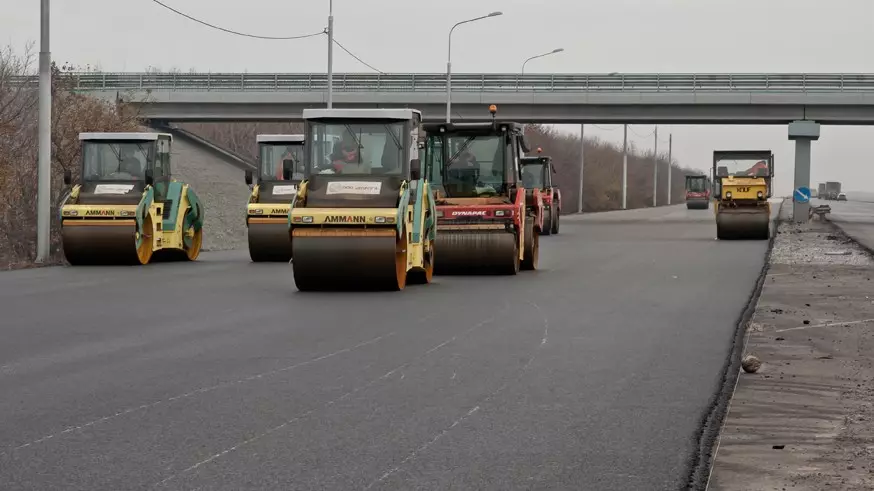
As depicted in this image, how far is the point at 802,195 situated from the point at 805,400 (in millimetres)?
39349

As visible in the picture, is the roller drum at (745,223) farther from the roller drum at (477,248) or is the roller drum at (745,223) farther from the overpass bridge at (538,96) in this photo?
the overpass bridge at (538,96)

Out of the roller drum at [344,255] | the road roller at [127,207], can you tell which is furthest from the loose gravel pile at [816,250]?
the road roller at [127,207]

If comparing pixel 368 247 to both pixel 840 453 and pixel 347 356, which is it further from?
pixel 840 453

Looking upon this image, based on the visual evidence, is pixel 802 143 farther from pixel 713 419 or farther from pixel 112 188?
pixel 713 419

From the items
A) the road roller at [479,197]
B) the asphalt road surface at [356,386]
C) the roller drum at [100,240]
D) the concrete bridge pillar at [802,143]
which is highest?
→ the concrete bridge pillar at [802,143]

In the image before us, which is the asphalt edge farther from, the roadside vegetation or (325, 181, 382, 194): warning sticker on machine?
the roadside vegetation

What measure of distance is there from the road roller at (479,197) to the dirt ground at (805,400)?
460cm

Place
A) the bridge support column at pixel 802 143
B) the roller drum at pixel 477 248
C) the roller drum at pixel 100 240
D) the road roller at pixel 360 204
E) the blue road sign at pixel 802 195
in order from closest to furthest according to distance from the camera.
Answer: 1. the road roller at pixel 360 204
2. the roller drum at pixel 477 248
3. the roller drum at pixel 100 240
4. the blue road sign at pixel 802 195
5. the bridge support column at pixel 802 143

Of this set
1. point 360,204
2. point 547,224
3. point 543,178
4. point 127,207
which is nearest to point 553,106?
point 543,178

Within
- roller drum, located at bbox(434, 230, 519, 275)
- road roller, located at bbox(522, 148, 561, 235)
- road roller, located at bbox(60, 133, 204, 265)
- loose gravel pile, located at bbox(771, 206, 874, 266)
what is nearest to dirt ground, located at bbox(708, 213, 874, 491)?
roller drum, located at bbox(434, 230, 519, 275)

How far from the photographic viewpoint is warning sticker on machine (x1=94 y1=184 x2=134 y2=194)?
22594 millimetres

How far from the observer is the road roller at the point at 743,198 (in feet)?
112

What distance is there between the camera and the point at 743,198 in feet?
113

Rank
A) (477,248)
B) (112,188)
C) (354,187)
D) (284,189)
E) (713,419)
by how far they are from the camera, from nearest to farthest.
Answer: (713,419) < (354,187) < (477,248) < (112,188) < (284,189)
